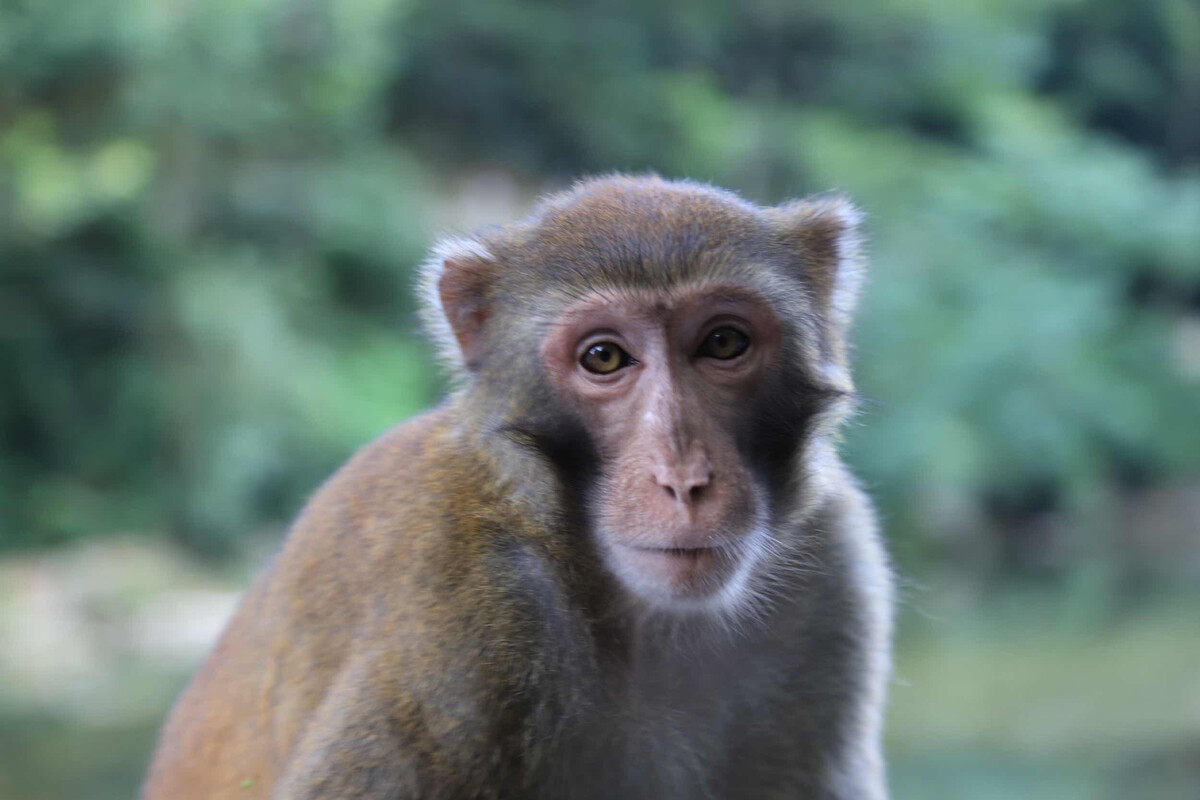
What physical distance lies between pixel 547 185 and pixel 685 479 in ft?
49.2

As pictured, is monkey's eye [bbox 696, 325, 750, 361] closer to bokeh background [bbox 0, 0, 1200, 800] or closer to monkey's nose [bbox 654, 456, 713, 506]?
monkey's nose [bbox 654, 456, 713, 506]

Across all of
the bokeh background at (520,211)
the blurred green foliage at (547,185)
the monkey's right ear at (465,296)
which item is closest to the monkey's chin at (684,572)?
the monkey's right ear at (465,296)

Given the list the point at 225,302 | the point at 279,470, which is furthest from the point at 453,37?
the point at 279,470

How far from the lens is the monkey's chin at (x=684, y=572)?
2.53 meters

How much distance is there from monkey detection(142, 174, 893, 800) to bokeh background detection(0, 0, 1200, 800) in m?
6.05

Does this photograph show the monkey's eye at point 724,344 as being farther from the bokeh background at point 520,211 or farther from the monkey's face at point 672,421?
the bokeh background at point 520,211

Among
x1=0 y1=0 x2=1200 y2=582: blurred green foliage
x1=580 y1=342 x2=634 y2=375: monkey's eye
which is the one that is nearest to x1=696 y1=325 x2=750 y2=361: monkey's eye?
x1=580 y1=342 x2=634 y2=375: monkey's eye

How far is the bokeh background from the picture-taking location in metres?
11.1

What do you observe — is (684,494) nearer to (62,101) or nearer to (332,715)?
(332,715)

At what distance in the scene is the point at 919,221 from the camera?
18219mm

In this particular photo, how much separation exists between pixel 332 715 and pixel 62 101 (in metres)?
9.70

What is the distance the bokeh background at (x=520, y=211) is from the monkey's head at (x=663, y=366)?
20.4 ft

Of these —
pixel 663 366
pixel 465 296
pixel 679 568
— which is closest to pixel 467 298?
pixel 465 296

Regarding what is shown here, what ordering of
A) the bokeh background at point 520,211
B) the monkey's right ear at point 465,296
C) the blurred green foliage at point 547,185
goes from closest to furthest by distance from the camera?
the monkey's right ear at point 465,296 < the bokeh background at point 520,211 < the blurred green foliage at point 547,185
